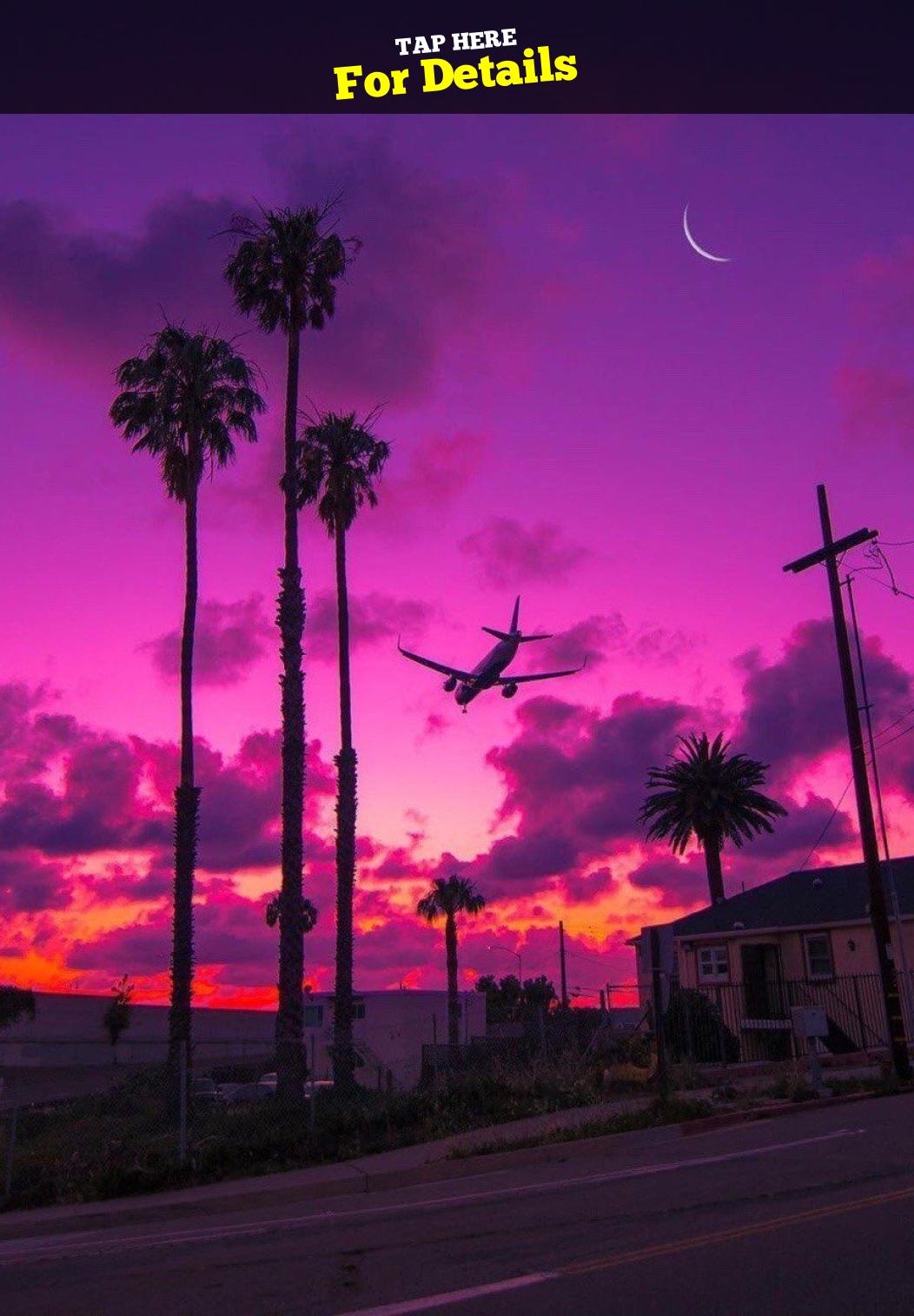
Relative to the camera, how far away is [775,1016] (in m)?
36.0

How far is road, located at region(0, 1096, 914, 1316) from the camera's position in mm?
7605

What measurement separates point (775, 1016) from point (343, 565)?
19.1 meters

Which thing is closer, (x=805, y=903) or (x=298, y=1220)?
(x=298, y=1220)

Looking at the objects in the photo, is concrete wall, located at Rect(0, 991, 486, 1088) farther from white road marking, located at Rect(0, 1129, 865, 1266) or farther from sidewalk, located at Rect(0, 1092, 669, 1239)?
white road marking, located at Rect(0, 1129, 865, 1266)

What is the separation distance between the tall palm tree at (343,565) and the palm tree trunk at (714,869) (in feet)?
97.1

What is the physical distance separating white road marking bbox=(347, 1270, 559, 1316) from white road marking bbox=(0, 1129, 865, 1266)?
419 centimetres

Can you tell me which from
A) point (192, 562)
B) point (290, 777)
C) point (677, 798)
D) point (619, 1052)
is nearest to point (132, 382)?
point (192, 562)

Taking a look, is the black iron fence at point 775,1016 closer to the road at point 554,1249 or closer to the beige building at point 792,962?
the beige building at point 792,962

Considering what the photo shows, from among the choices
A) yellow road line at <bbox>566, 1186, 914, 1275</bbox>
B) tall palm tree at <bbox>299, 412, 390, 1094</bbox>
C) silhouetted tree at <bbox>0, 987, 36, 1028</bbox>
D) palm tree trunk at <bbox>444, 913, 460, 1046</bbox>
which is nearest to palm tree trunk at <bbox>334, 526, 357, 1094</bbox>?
tall palm tree at <bbox>299, 412, 390, 1094</bbox>

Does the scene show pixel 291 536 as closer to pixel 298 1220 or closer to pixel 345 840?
pixel 345 840

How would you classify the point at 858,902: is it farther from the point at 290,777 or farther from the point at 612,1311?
the point at 612,1311

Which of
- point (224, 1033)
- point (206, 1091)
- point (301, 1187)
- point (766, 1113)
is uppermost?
point (224, 1033)

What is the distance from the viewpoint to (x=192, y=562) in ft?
104

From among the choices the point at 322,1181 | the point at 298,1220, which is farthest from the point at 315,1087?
the point at 298,1220
